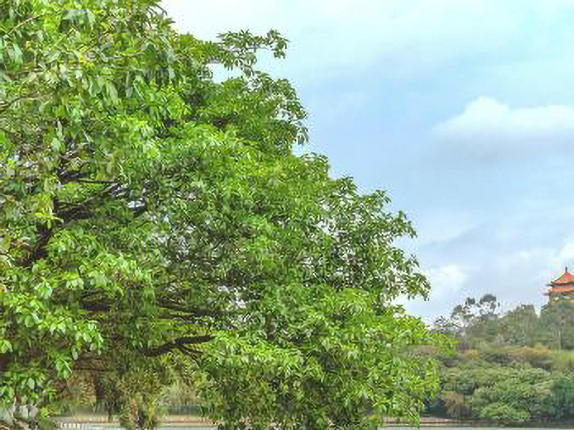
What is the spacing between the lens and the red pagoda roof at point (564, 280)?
5438 inches

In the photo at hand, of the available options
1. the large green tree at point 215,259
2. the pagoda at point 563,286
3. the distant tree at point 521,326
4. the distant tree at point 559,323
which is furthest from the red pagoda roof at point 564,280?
the large green tree at point 215,259

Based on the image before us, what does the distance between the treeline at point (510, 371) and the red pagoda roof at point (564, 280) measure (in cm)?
3338

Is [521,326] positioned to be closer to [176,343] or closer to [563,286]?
[563,286]

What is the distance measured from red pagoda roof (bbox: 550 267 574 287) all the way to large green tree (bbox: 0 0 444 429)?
429 feet

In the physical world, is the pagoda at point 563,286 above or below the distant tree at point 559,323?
above

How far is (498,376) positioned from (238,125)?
64.2m

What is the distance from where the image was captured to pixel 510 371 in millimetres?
74500

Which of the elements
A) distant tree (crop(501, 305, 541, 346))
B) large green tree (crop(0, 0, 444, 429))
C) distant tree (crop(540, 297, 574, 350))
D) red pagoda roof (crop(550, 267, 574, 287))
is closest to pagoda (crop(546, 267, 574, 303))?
red pagoda roof (crop(550, 267, 574, 287))

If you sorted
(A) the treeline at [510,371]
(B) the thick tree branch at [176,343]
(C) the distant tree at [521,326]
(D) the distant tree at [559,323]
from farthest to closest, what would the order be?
(C) the distant tree at [521,326] < (D) the distant tree at [559,323] < (A) the treeline at [510,371] < (B) the thick tree branch at [176,343]

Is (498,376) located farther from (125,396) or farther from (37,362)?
(37,362)

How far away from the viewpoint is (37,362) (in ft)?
35.3

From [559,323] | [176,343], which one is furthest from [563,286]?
[176,343]

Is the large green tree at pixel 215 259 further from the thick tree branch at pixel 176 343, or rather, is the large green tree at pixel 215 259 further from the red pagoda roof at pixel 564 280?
the red pagoda roof at pixel 564 280

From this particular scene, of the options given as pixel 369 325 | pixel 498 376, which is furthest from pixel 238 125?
pixel 498 376
